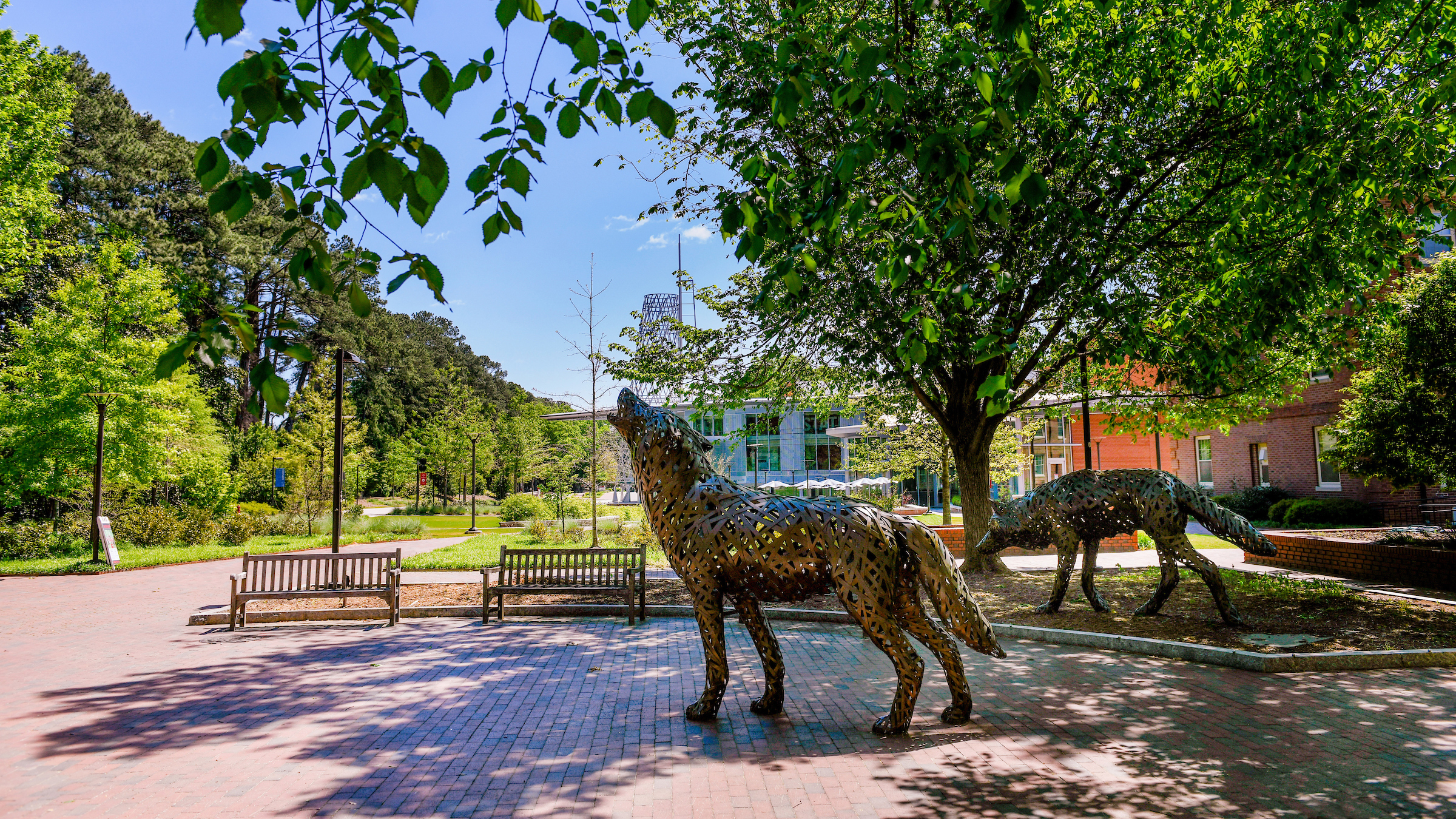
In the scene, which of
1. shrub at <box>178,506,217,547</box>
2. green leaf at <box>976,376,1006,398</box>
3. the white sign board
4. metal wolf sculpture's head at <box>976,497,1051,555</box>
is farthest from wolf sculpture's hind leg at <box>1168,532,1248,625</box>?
shrub at <box>178,506,217,547</box>

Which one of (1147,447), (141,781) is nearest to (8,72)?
(141,781)

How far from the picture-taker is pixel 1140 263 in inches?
468

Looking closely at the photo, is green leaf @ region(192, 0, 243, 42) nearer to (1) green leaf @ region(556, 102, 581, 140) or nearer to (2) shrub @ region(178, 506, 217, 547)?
(1) green leaf @ region(556, 102, 581, 140)

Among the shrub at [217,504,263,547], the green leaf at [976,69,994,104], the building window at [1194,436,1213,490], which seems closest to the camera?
the green leaf at [976,69,994,104]

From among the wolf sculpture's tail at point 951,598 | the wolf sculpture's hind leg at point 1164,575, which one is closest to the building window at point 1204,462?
the wolf sculpture's hind leg at point 1164,575

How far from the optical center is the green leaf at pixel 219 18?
1.95 metres

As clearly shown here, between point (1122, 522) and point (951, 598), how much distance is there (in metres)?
4.68

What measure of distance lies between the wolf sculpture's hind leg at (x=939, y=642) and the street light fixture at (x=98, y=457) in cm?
1833

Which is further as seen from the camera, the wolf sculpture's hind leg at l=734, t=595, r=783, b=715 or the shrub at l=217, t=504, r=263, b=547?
the shrub at l=217, t=504, r=263, b=547

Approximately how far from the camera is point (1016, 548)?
1667 centimetres

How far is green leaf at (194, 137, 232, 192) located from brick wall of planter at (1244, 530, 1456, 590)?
13.8m

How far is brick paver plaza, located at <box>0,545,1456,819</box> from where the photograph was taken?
14.2 ft

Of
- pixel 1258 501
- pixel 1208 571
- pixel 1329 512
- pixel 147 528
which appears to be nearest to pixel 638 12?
pixel 1208 571

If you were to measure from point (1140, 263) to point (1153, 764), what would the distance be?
9.26 m
